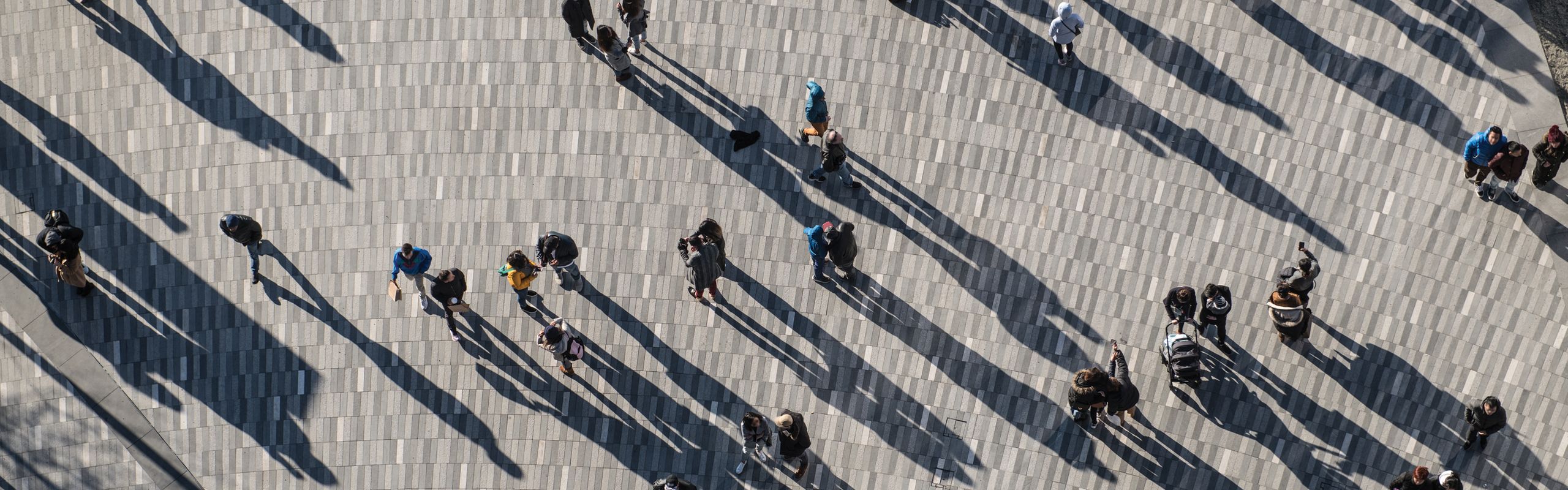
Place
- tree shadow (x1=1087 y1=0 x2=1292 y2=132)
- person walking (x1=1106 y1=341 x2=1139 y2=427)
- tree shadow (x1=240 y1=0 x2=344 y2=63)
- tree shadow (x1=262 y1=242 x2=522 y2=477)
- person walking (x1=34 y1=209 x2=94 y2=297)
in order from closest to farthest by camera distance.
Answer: person walking (x1=1106 y1=341 x2=1139 y2=427), person walking (x1=34 y1=209 x2=94 y2=297), tree shadow (x1=262 y1=242 x2=522 y2=477), tree shadow (x1=1087 y1=0 x2=1292 y2=132), tree shadow (x1=240 y1=0 x2=344 y2=63)

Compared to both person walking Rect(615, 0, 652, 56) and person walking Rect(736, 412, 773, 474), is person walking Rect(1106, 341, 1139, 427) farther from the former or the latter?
person walking Rect(615, 0, 652, 56)

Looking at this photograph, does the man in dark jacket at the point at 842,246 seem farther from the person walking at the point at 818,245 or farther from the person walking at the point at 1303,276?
the person walking at the point at 1303,276

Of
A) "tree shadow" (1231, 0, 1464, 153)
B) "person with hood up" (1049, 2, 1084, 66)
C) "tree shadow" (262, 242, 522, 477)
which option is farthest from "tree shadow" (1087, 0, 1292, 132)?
"tree shadow" (262, 242, 522, 477)

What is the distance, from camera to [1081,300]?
669 inches

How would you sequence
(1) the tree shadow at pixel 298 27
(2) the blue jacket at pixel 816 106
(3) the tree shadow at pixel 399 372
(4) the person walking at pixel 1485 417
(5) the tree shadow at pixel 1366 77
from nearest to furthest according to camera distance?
(4) the person walking at pixel 1485 417 → (2) the blue jacket at pixel 816 106 → (3) the tree shadow at pixel 399 372 → (5) the tree shadow at pixel 1366 77 → (1) the tree shadow at pixel 298 27

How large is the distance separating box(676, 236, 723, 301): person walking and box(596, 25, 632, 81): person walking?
10.4ft

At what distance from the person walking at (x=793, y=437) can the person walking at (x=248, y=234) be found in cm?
763

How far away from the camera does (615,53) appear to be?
57.2ft

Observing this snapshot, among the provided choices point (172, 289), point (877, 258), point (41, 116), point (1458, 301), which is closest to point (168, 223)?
point (172, 289)

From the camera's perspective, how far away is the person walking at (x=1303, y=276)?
15578mm

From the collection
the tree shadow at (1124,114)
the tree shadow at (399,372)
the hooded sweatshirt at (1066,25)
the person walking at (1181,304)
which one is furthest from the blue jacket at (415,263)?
the person walking at (1181,304)

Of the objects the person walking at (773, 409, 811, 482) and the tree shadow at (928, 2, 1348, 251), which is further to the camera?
the tree shadow at (928, 2, 1348, 251)

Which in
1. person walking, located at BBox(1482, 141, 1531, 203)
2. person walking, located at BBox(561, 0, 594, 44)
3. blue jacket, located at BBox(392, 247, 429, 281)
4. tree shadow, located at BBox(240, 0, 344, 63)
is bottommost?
blue jacket, located at BBox(392, 247, 429, 281)

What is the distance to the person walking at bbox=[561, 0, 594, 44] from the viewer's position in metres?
17.0
